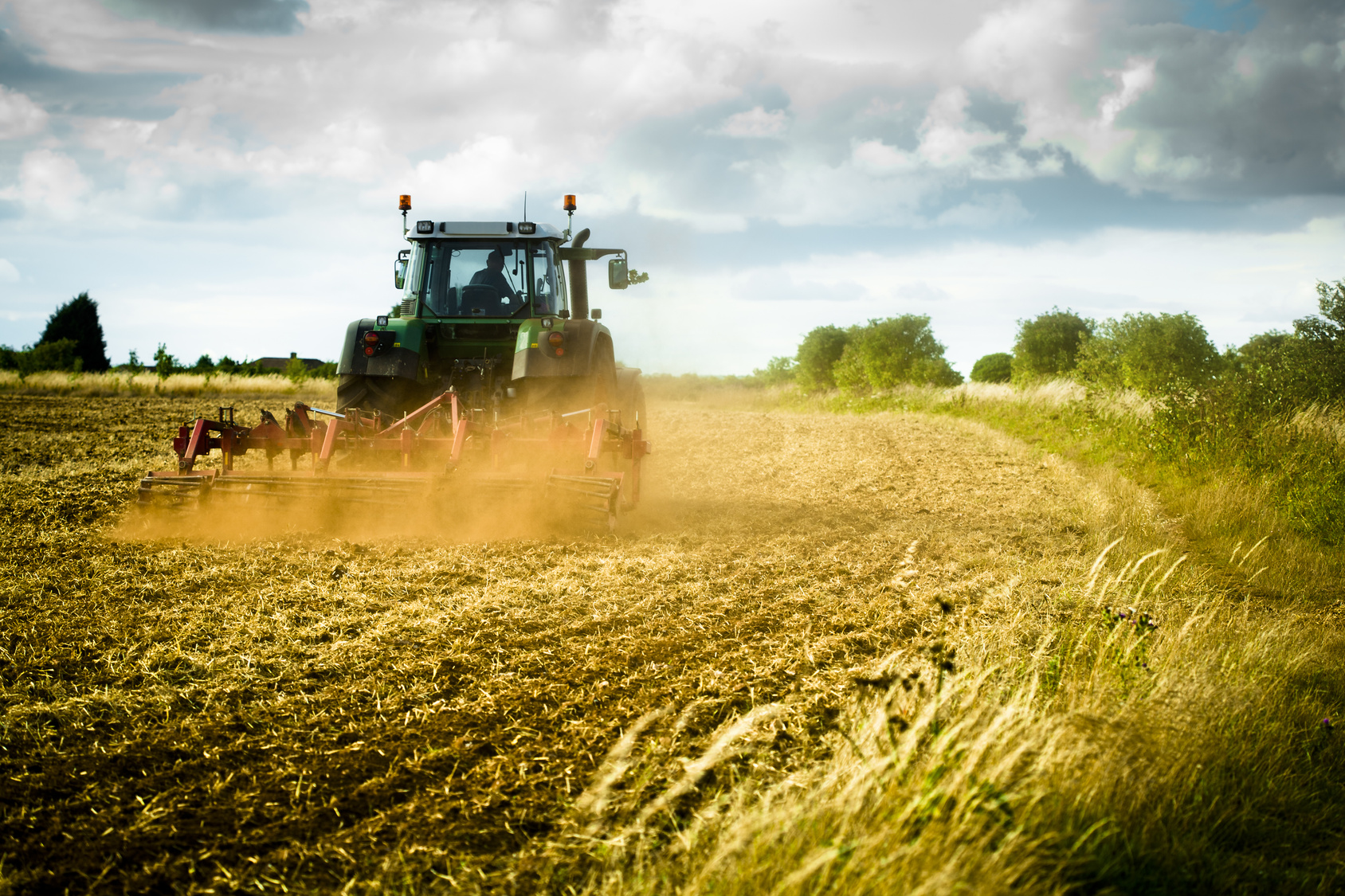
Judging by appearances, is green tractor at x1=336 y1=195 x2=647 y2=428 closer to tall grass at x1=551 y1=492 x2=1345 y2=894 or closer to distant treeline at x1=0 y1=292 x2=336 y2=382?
tall grass at x1=551 y1=492 x2=1345 y2=894

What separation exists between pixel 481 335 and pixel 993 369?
153 ft

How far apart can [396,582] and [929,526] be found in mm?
4409

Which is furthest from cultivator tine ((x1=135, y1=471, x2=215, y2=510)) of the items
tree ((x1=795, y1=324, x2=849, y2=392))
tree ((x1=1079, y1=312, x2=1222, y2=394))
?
tree ((x1=795, y1=324, x2=849, y2=392))

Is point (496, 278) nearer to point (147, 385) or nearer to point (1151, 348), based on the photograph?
point (147, 385)

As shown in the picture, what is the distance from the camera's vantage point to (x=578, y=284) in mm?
8141

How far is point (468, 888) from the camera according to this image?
1.94 meters

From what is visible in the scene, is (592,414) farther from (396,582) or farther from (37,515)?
(37,515)

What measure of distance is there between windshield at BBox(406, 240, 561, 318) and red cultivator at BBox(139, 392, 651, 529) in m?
0.98

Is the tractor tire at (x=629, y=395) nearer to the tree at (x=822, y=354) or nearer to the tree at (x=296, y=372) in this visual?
the tree at (x=296, y=372)

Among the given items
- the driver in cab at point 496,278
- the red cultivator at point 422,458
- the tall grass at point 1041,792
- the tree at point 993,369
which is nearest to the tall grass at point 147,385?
the driver in cab at point 496,278

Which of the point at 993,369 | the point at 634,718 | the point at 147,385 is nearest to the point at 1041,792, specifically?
the point at 634,718

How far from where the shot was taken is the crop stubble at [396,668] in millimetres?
2150

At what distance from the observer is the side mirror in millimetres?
7449

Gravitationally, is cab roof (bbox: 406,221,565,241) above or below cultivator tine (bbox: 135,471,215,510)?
above
